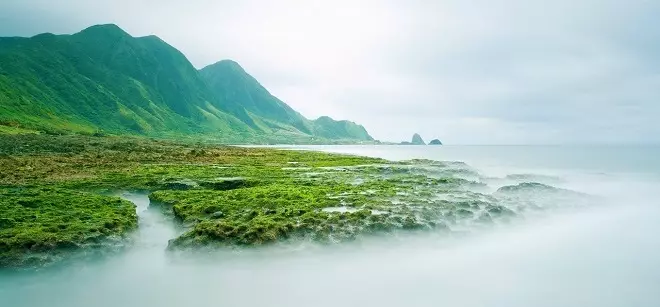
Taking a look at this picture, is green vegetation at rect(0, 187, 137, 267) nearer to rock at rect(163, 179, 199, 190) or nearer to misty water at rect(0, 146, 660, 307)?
misty water at rect(0, 146, 660, 307)

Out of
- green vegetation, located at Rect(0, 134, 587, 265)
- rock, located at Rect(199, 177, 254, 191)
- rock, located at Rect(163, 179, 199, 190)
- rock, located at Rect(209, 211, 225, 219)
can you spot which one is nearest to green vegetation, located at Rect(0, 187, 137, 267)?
green vegetation, located at Rect(0, 134, 587, 265)

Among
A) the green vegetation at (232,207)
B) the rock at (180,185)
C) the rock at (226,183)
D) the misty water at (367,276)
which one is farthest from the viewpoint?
the rock at (226,183)

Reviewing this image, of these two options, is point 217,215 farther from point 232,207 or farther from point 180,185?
point 180,185

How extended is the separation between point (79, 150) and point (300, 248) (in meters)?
57.9

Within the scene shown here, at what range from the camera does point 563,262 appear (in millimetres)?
19031

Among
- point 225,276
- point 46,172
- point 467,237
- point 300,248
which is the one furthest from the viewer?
point 46,172

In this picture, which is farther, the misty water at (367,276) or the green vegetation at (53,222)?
the green vegetation at (53,222)

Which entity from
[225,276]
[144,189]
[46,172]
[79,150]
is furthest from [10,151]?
[225,276]

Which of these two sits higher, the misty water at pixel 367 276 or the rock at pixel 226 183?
the rock at pixel 226 183

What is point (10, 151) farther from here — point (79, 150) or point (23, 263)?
point (23, 263)

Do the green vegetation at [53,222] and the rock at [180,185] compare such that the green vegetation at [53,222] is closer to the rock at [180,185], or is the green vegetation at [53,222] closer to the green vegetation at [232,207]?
the green vegetation at [232,207]

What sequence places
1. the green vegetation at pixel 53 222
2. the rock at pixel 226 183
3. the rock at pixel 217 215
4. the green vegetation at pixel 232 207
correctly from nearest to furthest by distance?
1. the green vegetation at pixel 53 222
2. the green vegetation at pixel 232 207
3. the rock at pixel 217 215
4. the rock at pixel 226 183

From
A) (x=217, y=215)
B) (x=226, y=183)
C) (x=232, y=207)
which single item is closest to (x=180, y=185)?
(x=226, y=183)

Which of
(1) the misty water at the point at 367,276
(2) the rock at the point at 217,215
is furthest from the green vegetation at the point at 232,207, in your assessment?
(1) the misty water at the point at 367,276
